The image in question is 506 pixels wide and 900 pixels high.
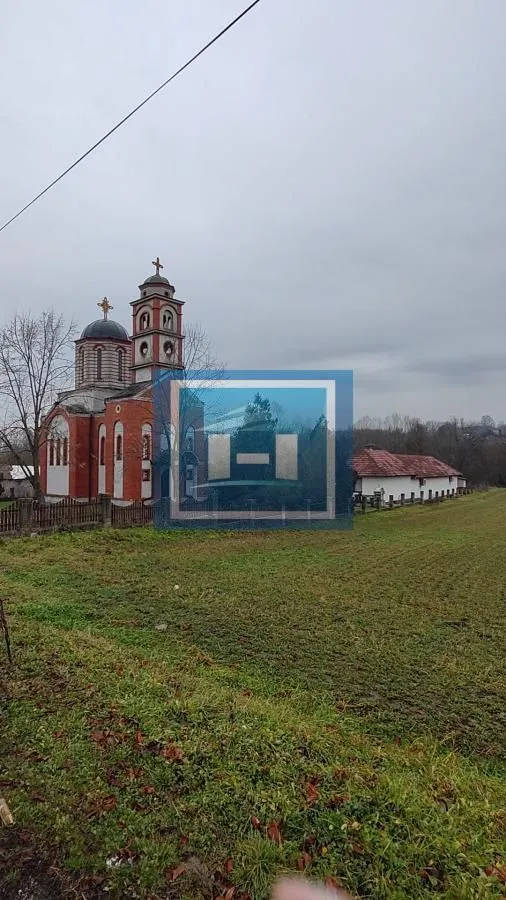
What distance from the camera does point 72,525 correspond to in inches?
534

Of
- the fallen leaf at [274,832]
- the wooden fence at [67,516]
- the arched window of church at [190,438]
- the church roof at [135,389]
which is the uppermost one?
the church roof at [135,389]

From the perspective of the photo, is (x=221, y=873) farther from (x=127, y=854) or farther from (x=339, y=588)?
(x=339, y=588)

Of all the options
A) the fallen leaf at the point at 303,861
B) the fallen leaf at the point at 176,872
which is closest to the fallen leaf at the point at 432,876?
the fallen leaf at the point at 303,861

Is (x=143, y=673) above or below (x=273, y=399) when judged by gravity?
below

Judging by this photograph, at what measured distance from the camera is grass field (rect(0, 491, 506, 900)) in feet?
7.13

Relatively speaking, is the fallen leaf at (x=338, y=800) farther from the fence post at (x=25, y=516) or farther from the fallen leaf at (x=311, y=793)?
the fence post at (x=25, y=516)

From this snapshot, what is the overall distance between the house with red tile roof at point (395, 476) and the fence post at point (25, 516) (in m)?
17.5

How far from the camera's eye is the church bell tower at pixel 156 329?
24.1 meters

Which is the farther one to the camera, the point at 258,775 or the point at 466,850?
the point at 258,775

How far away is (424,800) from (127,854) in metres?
1.56

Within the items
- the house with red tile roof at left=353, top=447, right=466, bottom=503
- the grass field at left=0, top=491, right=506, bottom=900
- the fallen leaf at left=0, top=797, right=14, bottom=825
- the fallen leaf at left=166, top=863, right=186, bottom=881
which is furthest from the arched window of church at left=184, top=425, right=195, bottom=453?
the fallen leaf at left=166, top=863, right=186, bottom=881

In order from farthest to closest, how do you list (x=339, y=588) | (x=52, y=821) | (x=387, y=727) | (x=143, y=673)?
(x=339, y=588), (x=143, y=673), (x=387, y=727), (x=52, y=821)

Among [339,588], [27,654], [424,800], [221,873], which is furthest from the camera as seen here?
[339,588]

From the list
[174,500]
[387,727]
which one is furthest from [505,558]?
[174,500]
